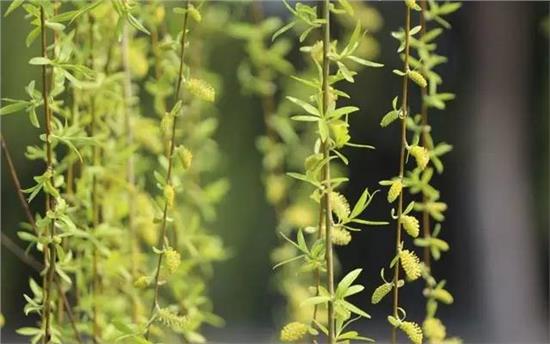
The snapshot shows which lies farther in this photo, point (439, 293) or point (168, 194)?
point (439, 293)

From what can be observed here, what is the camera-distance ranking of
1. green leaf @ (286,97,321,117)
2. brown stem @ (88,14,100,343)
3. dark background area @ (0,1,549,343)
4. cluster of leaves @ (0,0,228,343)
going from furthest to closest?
dark background area @ (0,1,549,343), brown stem @ (88,14,100,343), cluster of leaves @ (0,0,228,343), green leaf @ (286,97,321,117)

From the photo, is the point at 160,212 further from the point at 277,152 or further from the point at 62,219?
the point at 277,152

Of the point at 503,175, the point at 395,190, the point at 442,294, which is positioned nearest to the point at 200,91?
the point at 395,190

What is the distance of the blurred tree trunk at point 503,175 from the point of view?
2.74 meters

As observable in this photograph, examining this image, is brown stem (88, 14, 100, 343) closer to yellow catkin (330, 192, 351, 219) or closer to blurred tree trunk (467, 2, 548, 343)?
yellow catkin (330, 192, 351, 219)

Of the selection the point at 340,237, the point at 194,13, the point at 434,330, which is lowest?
the point at 434,330

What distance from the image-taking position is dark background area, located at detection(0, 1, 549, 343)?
2723 millimetres

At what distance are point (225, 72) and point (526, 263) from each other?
1091mm

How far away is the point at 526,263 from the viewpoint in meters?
2.79

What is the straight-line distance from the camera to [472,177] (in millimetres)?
2846

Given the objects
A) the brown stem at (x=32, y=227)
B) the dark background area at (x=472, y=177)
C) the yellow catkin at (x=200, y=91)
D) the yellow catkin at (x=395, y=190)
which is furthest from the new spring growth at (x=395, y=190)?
the dark background area at (x=472, y=177)

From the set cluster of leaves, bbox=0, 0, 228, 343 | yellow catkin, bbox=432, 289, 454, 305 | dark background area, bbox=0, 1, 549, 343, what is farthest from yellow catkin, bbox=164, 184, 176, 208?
dark background area, bbox=0, 1, 549, 343

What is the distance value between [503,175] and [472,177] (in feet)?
0.33

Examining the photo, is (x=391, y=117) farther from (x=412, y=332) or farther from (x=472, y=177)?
(x=472, y=177)
